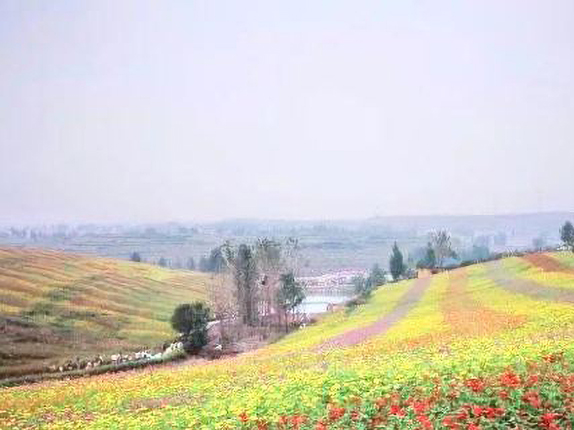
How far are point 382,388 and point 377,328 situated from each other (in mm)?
30797

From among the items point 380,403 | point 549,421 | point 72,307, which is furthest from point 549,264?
point 549,421

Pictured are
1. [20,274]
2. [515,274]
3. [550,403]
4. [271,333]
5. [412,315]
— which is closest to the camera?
[550,403]

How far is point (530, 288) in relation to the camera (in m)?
58.6

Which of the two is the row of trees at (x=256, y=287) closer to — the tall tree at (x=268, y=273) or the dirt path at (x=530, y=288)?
the tall tree at (x=268, y=273)

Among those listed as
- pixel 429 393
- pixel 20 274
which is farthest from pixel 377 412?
pixel 20 274

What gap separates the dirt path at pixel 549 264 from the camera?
230 ft

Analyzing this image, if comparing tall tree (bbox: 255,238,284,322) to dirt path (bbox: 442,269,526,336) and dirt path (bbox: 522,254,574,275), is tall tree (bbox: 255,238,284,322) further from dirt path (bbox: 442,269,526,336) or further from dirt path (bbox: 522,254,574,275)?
dirt path (bbox: 442,269,526,336)

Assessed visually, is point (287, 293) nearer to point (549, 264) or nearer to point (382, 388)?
point (549, 264)

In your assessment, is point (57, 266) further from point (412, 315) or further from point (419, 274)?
point (412, 315)

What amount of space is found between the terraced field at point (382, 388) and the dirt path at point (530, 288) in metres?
0.73

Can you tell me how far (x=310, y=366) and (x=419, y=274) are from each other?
318 feet

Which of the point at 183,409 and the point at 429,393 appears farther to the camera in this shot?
the point at 183,409

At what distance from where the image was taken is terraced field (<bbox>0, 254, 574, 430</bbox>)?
45.1 ft

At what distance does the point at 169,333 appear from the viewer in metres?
92.5
